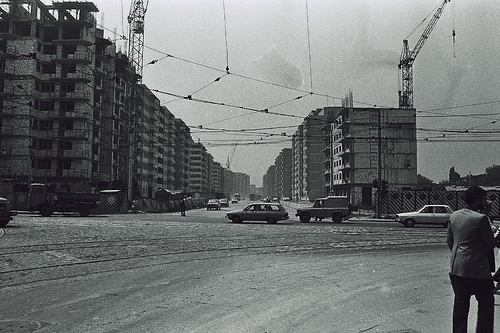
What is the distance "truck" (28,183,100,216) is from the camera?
113 ft

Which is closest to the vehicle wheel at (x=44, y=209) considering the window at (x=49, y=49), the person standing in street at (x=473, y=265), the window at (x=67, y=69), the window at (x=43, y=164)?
the window at (x=43, y=164)

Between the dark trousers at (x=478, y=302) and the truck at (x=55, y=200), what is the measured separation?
34547mm

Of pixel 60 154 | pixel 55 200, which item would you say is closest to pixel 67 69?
pixel 60 154

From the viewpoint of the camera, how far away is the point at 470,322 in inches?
232

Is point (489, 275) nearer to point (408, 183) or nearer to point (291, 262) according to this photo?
point (291, 262)

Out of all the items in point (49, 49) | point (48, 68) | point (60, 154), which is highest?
point (49, 49)

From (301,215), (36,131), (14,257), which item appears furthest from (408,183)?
(14,257)

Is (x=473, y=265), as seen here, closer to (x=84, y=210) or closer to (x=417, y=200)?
(x=84, y=210)

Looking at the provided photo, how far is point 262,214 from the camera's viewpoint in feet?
96.7

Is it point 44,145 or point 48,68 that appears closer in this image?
point 44,145

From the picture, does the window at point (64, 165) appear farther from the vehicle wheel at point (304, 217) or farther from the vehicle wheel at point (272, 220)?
the vehicle wheel at point (304, 217)

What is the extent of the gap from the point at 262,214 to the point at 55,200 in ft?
58.6

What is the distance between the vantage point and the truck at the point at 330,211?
31.1 metres

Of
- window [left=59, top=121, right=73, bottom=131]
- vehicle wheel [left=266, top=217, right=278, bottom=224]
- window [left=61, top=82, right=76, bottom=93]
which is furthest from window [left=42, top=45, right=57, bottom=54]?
vehicle wheel [left=266, top=217, right=278, bottom=224]
